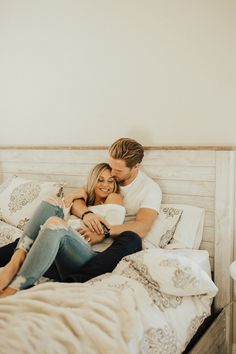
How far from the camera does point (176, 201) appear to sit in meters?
2.28

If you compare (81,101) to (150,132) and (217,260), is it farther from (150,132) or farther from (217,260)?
(217,260)

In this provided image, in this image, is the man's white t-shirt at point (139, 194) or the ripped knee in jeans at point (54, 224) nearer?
the ripped knee in jeans at point (54, 224)

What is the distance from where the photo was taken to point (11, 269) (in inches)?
65.1

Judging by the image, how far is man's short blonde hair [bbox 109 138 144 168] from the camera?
2.15 metres

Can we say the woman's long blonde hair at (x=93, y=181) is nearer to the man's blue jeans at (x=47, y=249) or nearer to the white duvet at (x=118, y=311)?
the man's blue jeans at (x=47, y=249)

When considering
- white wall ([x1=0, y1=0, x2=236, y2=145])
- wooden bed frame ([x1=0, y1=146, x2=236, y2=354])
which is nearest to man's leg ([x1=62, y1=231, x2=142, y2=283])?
wooden bed frame ([x1=0, y1=146, x2=236, y2=354])

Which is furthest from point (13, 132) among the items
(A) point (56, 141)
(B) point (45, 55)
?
(B) point (45, 55)

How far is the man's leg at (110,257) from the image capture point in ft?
5.58

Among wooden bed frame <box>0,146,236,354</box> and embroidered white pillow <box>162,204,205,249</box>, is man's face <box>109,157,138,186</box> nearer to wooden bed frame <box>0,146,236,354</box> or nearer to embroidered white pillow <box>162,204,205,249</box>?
wooden bed frame <box>0,146,236,354</box>

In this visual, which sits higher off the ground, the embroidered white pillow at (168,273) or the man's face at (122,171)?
the man's face at (122,171)

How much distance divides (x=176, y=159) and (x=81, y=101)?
2.63 ft

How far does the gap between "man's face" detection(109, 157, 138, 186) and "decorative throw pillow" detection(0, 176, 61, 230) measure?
49 centimetres

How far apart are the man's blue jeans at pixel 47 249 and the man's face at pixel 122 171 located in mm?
410

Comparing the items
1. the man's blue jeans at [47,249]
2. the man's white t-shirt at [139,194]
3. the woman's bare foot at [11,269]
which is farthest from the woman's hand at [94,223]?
the woman's bare foot at [11,269]
